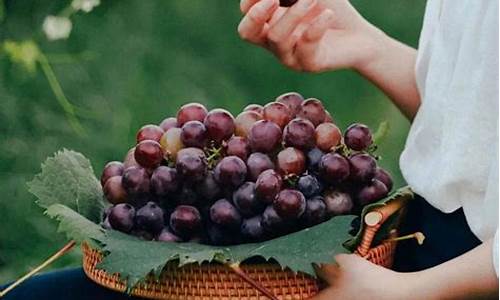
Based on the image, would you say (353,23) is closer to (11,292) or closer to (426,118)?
(426,118)

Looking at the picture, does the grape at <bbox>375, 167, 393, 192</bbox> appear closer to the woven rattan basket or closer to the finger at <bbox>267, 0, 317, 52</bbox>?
the woven rattan basket

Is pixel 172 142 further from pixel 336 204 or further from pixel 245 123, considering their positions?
pixel 336 204

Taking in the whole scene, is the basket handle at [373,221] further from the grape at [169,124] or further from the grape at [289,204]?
the grape at [169,124]

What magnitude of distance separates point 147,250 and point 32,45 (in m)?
1.87

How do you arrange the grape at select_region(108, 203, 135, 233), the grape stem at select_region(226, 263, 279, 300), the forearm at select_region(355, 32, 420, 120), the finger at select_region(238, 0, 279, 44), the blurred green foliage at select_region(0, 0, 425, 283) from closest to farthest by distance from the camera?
the grape stem at select_region(226, 263, 279, 300) → the grape at select_region(108, 203, 135, 233) → the finger at select_region(238, 0, 279, 44) → the forearm at select_region(355, 32, 420, 120) → the blurred green foliage at select_region(0, 0, 425, 283)

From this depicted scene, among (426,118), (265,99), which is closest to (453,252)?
(426,118)

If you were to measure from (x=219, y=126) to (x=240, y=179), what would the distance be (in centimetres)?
8

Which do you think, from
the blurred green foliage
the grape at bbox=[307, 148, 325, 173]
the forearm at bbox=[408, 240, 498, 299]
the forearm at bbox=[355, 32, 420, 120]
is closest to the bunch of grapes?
the grape at bbox=[307, 148, 325, 173]

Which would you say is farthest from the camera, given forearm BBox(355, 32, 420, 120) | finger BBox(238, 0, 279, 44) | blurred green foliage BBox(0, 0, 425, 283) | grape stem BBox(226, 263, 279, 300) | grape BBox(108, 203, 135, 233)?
blurred green foliage BBox(0, 0, 425, 283)

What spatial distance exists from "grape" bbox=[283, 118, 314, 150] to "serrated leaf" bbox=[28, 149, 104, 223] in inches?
10.2

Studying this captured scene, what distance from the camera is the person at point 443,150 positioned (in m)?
1.34

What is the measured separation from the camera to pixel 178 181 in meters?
1.34

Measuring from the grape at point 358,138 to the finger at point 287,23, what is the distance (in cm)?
20

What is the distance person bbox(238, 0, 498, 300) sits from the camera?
52.7 inches
